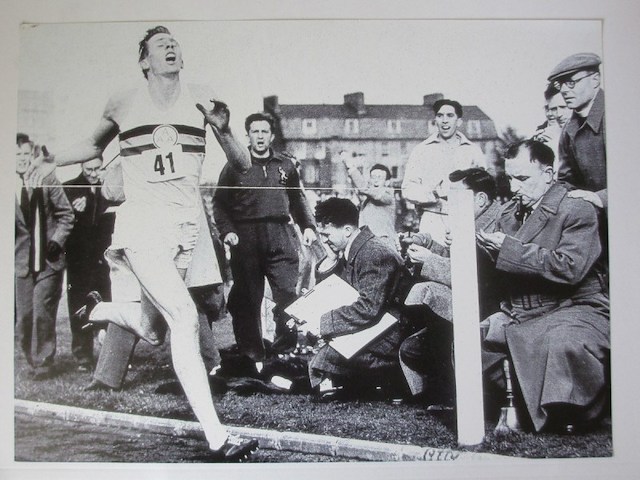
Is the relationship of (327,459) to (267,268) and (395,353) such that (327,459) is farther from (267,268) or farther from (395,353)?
(267,268)

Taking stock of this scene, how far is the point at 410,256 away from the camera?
2.45 m

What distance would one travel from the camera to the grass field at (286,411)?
240 centimetres

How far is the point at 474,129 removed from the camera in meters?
2.49

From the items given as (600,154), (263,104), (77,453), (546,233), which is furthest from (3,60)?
(600,154)

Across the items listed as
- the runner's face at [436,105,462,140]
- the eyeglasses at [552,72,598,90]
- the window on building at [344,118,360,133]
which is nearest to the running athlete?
the window on building at [344,118,360,133]

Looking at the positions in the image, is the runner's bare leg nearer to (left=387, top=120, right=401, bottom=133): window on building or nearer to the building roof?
the building roof

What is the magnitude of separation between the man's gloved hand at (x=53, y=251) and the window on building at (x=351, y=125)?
1332 mm

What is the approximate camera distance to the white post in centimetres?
241

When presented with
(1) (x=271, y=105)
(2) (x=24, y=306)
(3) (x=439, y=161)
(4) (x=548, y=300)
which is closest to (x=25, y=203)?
(2) (x=24, y=306)

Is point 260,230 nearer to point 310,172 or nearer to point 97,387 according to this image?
point 310,172

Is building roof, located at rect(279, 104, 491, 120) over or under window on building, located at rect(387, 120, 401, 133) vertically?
over

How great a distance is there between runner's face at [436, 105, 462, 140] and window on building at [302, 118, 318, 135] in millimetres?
533

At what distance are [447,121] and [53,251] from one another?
178 cm

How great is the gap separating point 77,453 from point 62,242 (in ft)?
2.93
